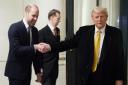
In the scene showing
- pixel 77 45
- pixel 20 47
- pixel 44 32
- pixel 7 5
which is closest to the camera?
pixel 20 47

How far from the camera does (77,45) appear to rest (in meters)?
4.35

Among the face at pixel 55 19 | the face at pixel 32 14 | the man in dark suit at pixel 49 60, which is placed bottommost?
the man in dark suit at pixel 49 60

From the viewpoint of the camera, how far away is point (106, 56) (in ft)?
13.4

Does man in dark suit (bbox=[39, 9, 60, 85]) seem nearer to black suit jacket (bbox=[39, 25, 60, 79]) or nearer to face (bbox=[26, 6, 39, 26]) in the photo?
black suit jacket (bbox=[39, 25, 60, 79])

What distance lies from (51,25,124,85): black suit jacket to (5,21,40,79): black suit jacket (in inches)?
23.8

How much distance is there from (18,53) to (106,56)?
3.28 ft

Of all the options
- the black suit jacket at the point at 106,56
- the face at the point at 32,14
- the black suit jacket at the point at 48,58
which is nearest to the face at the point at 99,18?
the black suit jacket at the point at 106,56

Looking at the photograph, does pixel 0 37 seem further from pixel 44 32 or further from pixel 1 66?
pixel 44 32

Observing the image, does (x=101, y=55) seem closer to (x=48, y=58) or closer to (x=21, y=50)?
(x=21, y=50)

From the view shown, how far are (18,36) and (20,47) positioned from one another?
13 centimetres

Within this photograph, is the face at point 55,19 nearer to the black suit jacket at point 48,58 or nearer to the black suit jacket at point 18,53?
the black suit jacket at point 48,58

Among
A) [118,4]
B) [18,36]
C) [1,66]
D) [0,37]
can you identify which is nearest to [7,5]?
[0,37]

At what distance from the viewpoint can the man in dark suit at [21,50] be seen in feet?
13.3

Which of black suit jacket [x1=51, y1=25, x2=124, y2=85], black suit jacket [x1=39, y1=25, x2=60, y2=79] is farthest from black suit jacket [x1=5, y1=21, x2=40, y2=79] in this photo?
black suit jacket [x1=39, y1=25, x2=60, y2=79]
